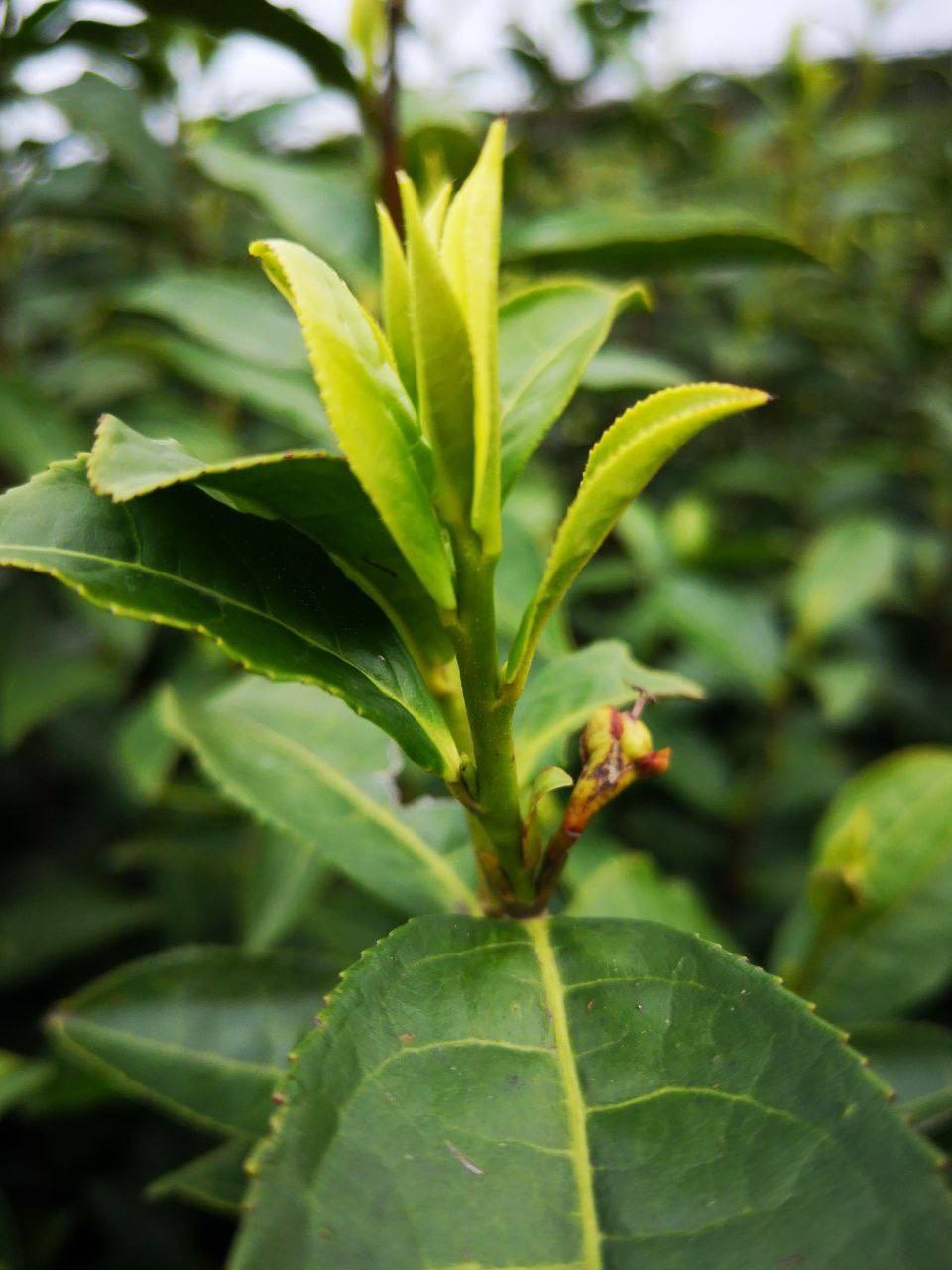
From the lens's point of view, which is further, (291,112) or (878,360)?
(878,360)

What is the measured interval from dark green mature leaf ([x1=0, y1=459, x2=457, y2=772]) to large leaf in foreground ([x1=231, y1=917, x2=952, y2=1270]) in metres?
0.15

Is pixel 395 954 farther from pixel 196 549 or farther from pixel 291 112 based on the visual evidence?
pixel 291 112

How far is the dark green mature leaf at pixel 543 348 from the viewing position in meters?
0.70

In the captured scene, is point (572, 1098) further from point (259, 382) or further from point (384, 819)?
point (259, 382)

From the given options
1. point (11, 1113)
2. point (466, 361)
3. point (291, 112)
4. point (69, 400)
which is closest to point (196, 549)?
point (466, 361)

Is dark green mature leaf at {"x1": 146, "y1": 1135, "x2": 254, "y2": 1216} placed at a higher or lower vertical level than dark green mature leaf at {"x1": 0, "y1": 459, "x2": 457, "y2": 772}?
lower

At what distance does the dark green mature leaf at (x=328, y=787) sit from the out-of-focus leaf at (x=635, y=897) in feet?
0.54

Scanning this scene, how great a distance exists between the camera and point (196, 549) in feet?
1.83

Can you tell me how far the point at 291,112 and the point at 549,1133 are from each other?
1.87 m

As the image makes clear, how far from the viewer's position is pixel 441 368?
0.51 metres

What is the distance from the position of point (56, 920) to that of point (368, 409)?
1359 mm

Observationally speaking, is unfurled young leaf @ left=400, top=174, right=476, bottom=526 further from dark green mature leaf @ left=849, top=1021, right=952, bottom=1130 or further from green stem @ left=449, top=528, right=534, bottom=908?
dark green mature leaf @ left=849, top=1021, right=952, bottom=1130

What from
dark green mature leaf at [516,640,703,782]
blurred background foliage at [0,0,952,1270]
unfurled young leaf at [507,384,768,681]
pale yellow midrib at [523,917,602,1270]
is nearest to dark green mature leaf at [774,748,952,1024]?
blurred background foliage at [0,0,952,1270]

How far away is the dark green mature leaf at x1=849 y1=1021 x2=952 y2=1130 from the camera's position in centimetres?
86
